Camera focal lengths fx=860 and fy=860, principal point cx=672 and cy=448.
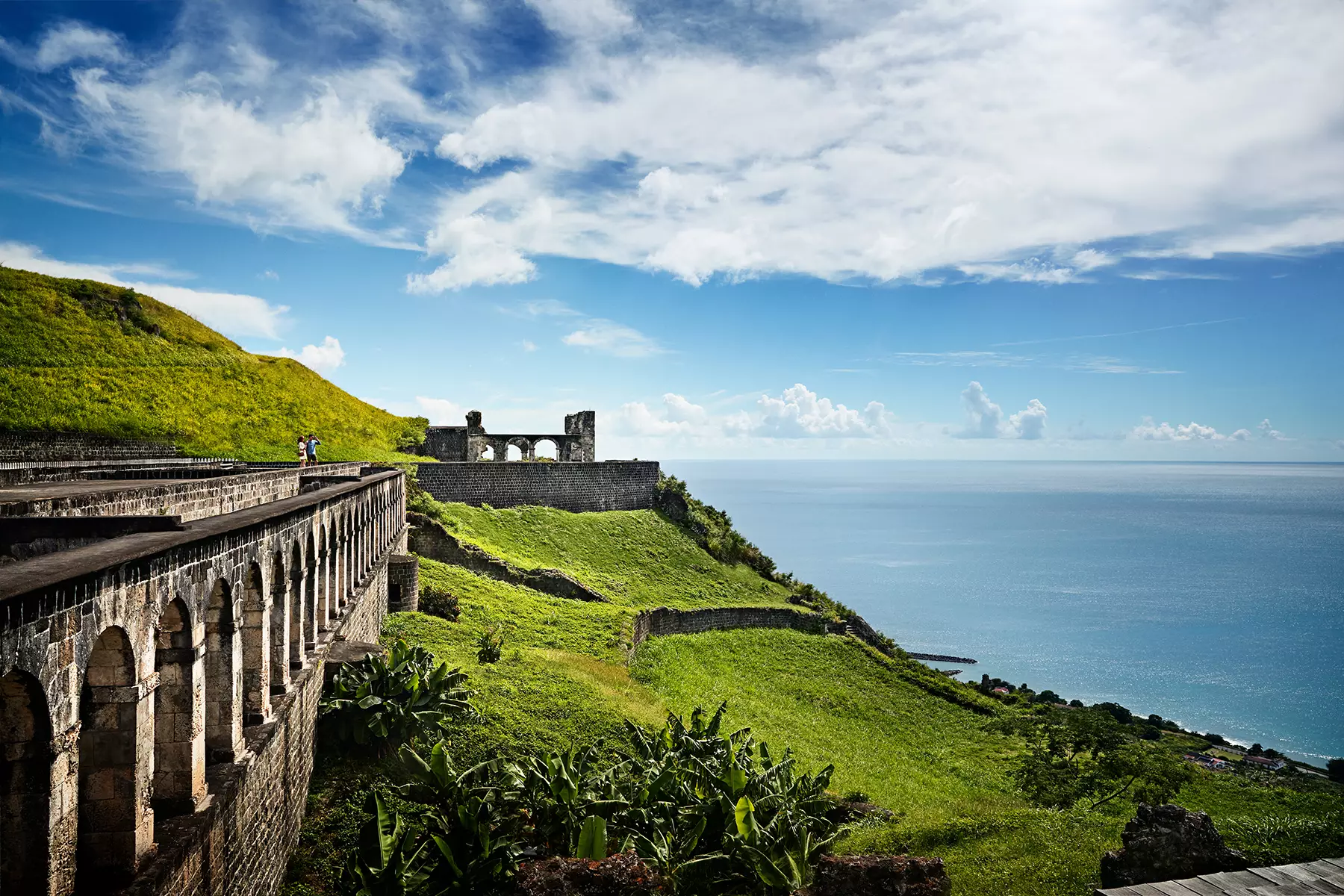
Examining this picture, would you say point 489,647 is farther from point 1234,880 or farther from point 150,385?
point 150,385

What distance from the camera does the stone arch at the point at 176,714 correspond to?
23.0 feet

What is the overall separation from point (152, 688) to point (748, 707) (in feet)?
68.0

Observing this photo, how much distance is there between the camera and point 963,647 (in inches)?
3068

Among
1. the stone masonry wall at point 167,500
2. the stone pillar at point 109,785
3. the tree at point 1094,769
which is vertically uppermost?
the stone masonry wall at point 167,500

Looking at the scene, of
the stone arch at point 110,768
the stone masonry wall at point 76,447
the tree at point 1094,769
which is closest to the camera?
the stone arch at point 110,768

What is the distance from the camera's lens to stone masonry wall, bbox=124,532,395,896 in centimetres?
663

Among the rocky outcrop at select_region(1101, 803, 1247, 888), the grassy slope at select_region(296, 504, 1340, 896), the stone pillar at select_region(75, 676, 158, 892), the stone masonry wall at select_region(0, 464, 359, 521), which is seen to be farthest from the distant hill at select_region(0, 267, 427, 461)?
the rocky outcrop at select_region(1101, 803, 1247, 888)

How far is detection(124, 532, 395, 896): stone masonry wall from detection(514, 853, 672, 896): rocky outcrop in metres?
2.66

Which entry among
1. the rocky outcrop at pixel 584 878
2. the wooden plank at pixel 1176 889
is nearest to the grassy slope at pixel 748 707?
the rocky outcrop at pixel 584 878

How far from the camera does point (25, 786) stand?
498 centimetres

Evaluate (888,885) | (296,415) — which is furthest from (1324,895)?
(296,415)

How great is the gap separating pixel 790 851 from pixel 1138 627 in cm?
9099

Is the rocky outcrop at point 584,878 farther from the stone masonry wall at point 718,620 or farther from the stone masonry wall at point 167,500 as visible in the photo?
the stone masonry wall at point 718,620

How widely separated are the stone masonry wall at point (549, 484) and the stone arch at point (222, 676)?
110 ft
